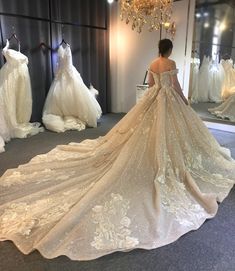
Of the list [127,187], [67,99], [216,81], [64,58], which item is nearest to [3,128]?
[67,99]

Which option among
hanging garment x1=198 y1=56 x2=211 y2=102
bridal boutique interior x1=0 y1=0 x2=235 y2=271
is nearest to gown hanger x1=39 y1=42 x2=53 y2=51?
bridal boutique interior x1=0 y1=0 x2=235 y2=271

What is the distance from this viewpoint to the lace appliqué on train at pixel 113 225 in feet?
5.67

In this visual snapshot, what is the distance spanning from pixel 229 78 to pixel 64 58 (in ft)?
9.51

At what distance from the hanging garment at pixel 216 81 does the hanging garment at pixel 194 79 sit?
28cm

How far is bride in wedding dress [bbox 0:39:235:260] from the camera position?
1792 mm

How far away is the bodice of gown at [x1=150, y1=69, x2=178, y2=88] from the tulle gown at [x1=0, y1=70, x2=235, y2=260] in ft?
0.03

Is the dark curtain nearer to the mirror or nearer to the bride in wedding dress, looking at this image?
A: the mirror

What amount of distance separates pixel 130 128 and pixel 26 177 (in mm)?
1142

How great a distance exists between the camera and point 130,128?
2.77 metres

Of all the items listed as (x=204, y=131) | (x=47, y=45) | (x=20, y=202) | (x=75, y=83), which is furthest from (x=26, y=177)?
(x=47, y=45)

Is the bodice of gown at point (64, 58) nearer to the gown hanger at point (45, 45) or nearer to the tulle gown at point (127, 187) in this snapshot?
the gown hanger at point (45, 45)

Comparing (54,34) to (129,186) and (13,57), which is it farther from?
(129,186)

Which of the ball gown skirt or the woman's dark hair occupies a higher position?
the woman's dark hair

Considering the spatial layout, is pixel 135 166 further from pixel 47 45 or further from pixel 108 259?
pixel 47 45
